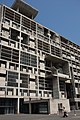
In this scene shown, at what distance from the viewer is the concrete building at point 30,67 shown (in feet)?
137

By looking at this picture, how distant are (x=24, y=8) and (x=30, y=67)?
25150 millimetres

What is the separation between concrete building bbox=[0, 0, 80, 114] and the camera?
1644 inches

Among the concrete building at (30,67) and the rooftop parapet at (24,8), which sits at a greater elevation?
the rooftop parapet at (24,8)

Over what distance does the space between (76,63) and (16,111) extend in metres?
43.6

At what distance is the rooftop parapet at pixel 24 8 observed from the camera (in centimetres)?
5632

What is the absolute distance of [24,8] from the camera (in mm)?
58531

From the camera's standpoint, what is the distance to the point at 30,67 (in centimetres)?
4950

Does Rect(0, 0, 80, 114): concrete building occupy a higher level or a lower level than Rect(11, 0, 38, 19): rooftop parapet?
lower

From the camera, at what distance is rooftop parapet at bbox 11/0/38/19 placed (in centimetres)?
5632

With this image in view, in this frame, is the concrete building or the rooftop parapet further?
the rooftop parapet

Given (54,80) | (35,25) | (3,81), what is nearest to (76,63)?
(54,80)

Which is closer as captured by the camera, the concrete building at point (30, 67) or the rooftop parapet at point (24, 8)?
the concrete building at point (30, 67)

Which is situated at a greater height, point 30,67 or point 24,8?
point 24,8

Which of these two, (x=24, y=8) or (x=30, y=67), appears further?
(x=24, y=8)
